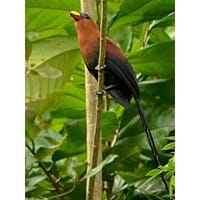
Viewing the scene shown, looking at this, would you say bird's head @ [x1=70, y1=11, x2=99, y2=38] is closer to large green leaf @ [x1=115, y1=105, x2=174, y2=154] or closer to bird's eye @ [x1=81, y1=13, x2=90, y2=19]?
bird's eye @ [x1=81, y1=13, x2=90, y2=19]

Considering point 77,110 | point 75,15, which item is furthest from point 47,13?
point 77,110

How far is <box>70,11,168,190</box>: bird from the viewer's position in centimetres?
199

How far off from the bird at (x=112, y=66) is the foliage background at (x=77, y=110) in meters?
0.02

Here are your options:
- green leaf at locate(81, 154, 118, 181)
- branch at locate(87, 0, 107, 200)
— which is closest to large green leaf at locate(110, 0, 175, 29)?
branch at locate(87, 0, 107, 200)

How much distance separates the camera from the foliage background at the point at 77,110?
6.70 ft

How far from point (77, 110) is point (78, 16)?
16 cm

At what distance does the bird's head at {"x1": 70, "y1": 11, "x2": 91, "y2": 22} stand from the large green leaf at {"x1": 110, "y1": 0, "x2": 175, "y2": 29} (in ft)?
0.23

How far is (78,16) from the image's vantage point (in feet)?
6.62

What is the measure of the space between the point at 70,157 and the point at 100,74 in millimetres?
177

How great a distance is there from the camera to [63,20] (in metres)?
2.06

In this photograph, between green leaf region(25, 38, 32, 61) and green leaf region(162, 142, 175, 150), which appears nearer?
green leaf region(162, 142, 175, 150)

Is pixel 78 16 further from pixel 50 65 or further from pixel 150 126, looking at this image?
pixel 150 126
